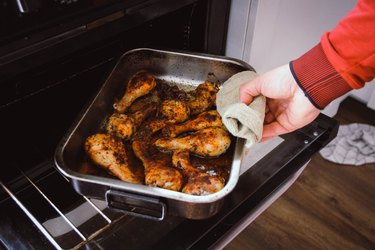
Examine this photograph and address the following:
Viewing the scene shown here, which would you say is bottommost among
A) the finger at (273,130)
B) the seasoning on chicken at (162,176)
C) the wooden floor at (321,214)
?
the wooden floor at (321,214)

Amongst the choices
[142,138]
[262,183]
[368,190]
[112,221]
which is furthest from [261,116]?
[368,190]

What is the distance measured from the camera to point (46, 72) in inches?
35.3

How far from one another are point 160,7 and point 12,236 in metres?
0.56

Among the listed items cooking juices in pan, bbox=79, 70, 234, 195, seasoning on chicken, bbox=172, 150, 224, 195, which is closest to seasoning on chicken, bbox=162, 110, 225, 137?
cooking juices in pan, bbox=79, 70, 234, 195

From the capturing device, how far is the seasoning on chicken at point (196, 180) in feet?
2.45

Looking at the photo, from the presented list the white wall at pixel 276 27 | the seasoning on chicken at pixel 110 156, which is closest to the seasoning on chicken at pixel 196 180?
the seasoning on chicken at pixel 110 156

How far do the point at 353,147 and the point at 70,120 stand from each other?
1566 mm

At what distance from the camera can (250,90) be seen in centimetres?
88

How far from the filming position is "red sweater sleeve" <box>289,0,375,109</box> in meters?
0.74

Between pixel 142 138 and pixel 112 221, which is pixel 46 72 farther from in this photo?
pixel 112 221

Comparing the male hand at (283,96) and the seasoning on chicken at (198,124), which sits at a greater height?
the male hand at (283,96)

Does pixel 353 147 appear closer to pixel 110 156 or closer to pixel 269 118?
pixel 269 118

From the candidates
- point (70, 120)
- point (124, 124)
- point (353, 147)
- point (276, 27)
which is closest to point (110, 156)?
point (124, 124)

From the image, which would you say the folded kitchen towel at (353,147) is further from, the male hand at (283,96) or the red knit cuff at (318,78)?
→ the red knit cuff at (318,78)
